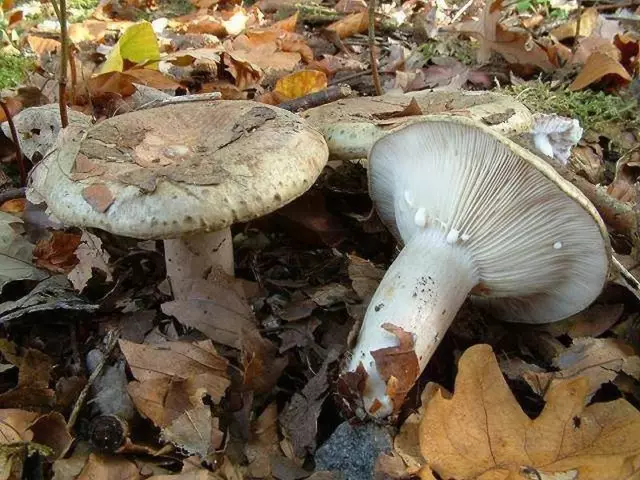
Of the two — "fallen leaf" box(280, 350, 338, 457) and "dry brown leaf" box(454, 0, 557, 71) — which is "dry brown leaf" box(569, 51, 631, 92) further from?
"fallen leaf" box(280, 350, 338, 457)

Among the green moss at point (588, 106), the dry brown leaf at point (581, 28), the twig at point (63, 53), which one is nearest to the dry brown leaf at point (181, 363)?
the twig at point (63, 53)

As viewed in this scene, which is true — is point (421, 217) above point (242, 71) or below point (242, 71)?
above

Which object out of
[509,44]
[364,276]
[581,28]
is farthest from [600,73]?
[364,276]

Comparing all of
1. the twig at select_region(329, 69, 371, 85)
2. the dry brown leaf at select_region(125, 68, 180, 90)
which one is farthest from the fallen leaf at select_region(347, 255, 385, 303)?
the dry brown leaf at select_region(125, 68, 180, 90)

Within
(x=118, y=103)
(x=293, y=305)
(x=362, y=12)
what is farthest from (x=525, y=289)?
(x=362, y=12)

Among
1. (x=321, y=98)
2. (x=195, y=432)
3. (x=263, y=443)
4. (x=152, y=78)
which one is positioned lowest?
(x=263, y=443)

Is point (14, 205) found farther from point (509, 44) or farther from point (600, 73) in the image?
point (600, 73)
